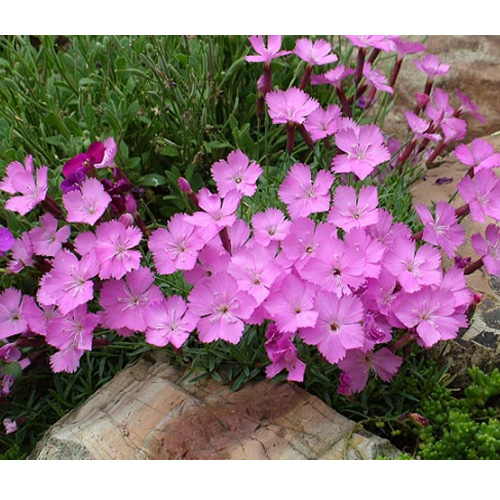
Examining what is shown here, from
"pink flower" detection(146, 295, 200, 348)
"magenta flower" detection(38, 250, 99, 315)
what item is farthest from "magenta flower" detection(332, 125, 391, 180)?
"magenta flower" detection(38, 250, 99, 315)

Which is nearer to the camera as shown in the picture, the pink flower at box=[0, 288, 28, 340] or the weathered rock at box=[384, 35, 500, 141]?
the pink flower at box=[0, 288, 28, 340]

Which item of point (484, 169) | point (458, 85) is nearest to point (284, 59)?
point (458, 85)

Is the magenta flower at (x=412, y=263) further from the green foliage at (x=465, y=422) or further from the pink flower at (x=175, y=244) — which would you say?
the pink flower at (x=175, y=244)

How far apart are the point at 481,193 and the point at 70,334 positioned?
115cm

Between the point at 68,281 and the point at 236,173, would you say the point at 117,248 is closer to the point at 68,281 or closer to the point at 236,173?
the point at 68,281

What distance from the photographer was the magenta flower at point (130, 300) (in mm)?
1838

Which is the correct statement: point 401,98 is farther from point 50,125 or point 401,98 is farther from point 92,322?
point 92,322

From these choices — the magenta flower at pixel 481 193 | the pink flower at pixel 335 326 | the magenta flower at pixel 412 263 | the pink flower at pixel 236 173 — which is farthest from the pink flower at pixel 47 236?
the magenta flower at pixel 481 193

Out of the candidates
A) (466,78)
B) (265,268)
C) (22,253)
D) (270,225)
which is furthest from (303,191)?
(466,78)

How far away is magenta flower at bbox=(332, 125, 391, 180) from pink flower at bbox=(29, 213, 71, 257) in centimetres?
77

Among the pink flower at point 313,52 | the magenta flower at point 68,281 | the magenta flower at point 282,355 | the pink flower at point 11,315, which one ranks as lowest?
the pink flower at point 11,315

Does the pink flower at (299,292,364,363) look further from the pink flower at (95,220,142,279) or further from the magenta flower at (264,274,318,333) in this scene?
the pink flower at (95,220,142,279)

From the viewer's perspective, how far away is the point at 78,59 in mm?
2734

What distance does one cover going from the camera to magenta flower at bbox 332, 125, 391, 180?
201cm
